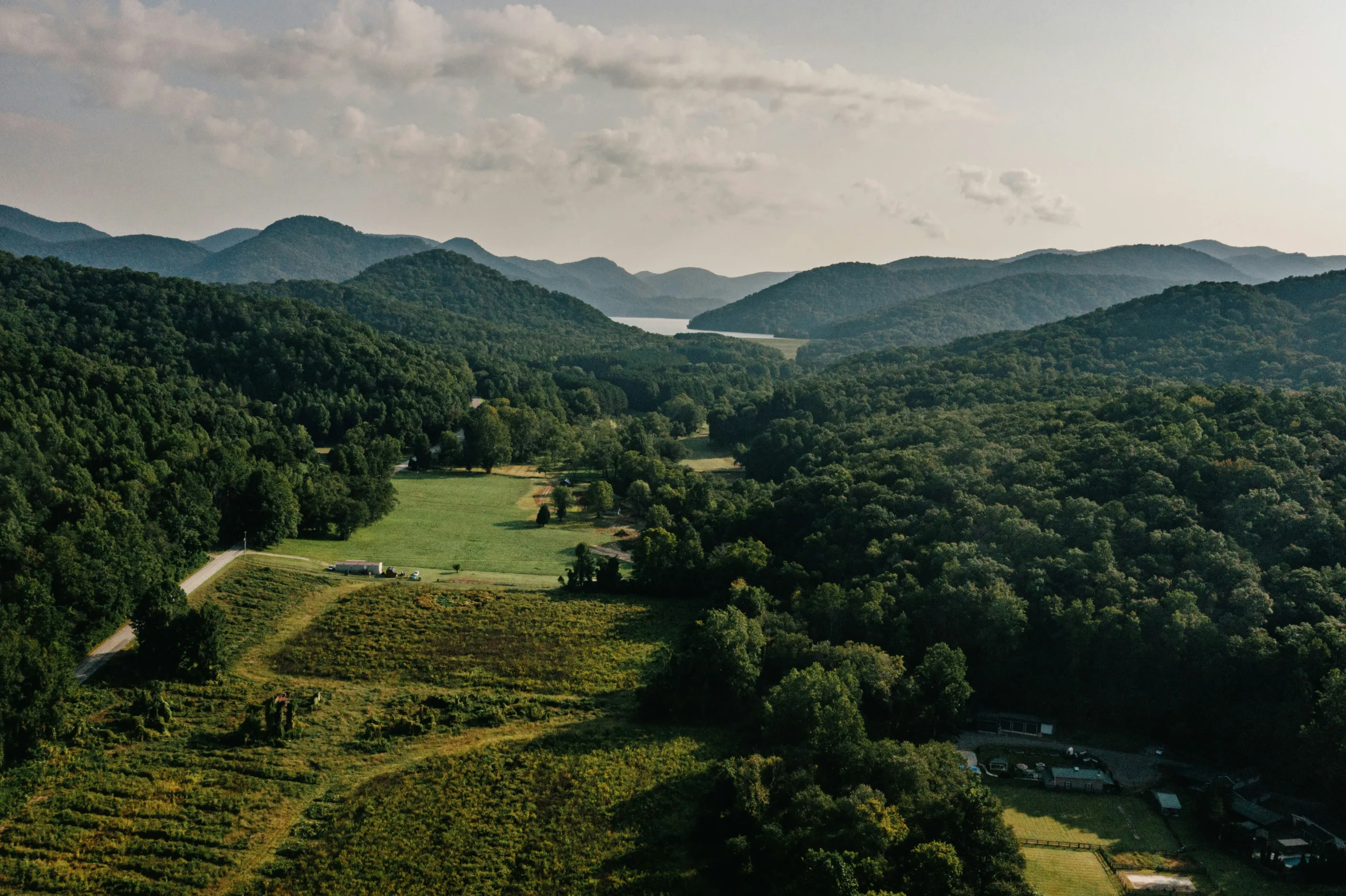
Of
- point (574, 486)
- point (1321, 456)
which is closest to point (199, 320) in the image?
point (574, 486)

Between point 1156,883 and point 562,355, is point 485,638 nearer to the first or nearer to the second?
point 1156,883

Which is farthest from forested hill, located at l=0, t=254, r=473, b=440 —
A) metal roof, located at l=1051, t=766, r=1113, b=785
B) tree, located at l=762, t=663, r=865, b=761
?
metal roof, located at l=1051, t=766, r=1113, b=785

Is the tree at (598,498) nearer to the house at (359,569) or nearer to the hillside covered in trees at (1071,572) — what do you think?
the hillside covered in trees at (1071,572)

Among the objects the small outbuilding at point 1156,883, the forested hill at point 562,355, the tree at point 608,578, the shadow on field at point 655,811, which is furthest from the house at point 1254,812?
the forested hill at point 562,355

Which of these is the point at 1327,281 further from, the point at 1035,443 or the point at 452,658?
the point at 452,658

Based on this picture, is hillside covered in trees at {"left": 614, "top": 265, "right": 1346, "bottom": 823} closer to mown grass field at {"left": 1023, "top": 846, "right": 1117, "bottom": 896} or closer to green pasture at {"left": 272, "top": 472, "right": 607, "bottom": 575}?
mown grass field at {"left": 1023, "top": 846, "right": 1117, "bottom": 896}
